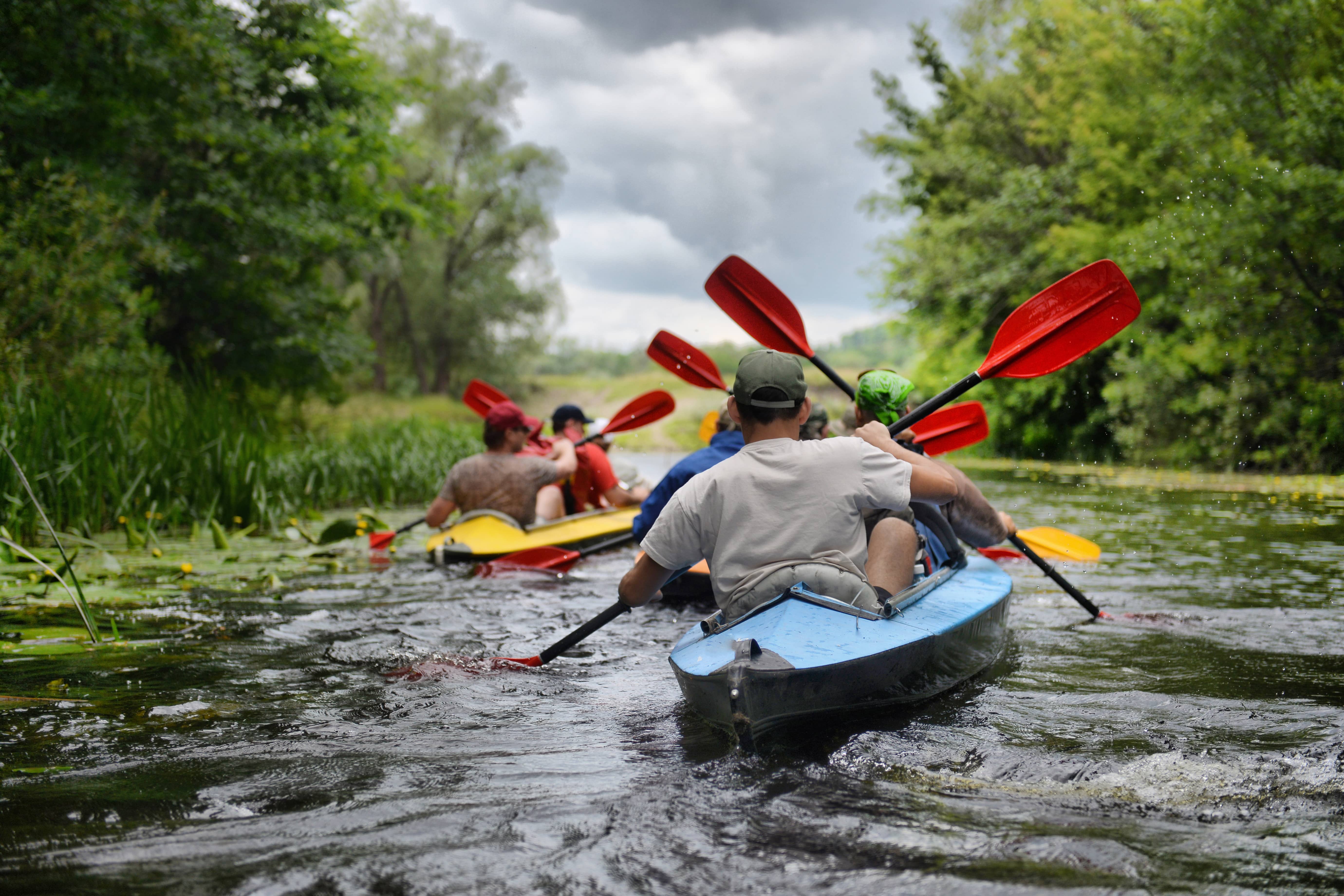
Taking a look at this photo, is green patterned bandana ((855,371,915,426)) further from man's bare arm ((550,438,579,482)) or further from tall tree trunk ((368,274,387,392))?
tall tree trunk ((368,274,387,392))

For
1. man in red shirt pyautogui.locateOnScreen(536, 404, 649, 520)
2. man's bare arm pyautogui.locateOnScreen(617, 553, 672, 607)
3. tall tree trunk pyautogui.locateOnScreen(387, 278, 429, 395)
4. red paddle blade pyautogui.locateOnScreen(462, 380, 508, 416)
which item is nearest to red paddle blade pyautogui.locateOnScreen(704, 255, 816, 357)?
man's bare arm pyautogui.locateOnScreen(617, 553, 672, 607)

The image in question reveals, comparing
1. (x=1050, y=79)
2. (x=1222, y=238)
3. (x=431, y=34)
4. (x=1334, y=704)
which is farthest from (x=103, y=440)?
(x=431, y=34)

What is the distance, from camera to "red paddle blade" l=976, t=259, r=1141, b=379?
424 cm

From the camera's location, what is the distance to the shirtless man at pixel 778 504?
9.15 ft

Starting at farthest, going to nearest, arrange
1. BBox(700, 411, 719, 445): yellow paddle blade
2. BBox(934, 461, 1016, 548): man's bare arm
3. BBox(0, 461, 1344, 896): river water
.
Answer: BBox(700, 411, 719, 445): yellow paddle blade → BBox(934, 461, 1016, 548): man's bare arm → BBox(0, 461, 1344, 896): river water

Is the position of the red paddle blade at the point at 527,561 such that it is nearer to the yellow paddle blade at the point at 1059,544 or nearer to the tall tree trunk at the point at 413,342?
the yellow paddle blade at the point at 1059,544

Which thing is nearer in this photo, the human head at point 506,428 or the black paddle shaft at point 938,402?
Result: the black paddle shaft at point 938,402

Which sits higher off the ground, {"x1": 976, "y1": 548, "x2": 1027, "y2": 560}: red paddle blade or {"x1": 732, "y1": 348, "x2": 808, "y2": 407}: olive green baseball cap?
{"x1": 732, "y1": 348, "x2": 808, "y2": 407}: olive green baseball cap

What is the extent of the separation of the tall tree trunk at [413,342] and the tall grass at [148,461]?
73.2 ft

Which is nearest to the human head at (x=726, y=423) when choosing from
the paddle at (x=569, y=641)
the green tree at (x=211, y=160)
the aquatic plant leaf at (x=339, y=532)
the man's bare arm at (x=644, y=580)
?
the paddle at (x=569, y=641)

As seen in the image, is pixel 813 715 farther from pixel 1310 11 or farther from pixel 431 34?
pixel 431 34

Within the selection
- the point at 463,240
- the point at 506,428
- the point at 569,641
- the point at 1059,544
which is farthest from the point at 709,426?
the point at 463,240

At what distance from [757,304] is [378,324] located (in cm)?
2916

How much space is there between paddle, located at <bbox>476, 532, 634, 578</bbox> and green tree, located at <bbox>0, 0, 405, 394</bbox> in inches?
207
